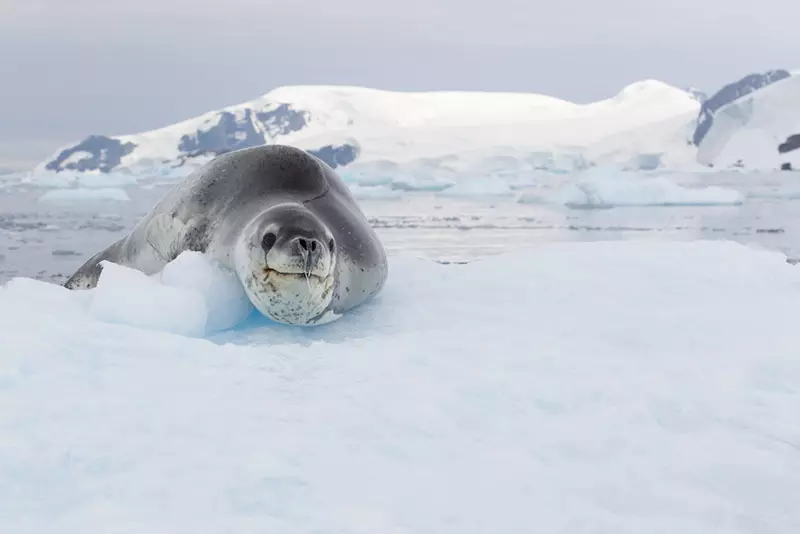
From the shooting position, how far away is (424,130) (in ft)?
140

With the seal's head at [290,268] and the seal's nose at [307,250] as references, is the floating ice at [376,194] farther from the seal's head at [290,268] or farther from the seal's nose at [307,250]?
the seal's nose at [307,250]

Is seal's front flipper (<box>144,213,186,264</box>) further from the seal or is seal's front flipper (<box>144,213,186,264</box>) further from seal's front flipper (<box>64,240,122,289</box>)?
seal's front flipper (<box>64,240,122,289</box>)

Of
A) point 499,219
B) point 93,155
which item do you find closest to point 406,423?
point 499,219

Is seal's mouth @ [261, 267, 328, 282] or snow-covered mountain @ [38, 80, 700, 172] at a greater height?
snow-covered mountain @ [38, 80, 700, 172]

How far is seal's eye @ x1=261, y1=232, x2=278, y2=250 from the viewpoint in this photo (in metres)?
2.57

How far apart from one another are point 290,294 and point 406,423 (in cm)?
108

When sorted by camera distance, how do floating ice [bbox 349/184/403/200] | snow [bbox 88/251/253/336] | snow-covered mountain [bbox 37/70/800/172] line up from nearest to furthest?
snow [bbox 88/251/253/336]
floating ice [bbox 349/184/403/200]
snow-covered mountain [bbox 37/70/800/172]

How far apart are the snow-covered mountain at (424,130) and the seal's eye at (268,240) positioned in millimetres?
30075

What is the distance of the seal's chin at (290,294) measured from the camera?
254 centimetres

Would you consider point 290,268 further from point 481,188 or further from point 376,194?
point 481,188

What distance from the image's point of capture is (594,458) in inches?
55.9

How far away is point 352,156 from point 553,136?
1067cm

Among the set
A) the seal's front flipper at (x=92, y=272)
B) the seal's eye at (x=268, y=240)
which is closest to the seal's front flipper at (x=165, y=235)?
the seal's front flipper at (x=92, y=272)

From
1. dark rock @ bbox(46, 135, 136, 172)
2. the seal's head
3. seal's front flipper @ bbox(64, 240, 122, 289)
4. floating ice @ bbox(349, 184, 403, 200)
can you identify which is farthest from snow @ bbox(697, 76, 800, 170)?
dark rock @ bbox(46, 135, 136, 172)
